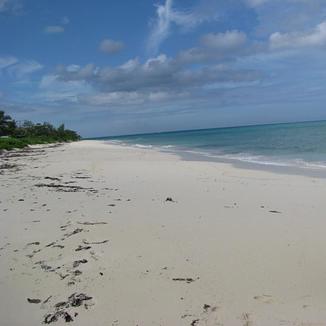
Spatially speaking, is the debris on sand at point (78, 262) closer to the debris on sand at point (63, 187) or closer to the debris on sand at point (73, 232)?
the debris on sand at point (73, 232)

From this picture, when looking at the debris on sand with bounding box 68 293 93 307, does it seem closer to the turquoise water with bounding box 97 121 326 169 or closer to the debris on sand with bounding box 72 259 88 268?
the debris on sand with bounding box 72 259 88 268

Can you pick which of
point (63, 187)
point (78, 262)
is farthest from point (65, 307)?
point (63, 187)

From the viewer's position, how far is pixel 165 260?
16.3 ft

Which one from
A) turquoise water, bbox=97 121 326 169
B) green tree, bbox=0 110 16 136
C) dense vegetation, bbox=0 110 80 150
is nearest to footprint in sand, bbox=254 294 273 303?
turquoise water, bbox=97 121 326 169

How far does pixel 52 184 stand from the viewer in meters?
12.3

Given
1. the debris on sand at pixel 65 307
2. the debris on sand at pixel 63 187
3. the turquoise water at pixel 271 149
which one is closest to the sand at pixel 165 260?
the debris on sand at pixel 65 307

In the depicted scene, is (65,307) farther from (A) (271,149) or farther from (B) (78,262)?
(A) (271,149)

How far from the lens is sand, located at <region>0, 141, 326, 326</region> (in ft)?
12.0

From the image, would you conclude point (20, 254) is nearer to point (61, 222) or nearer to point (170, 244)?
point (61, 222)

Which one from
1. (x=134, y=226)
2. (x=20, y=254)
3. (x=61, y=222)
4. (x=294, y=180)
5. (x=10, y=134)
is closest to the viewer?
(x=20, y=254)

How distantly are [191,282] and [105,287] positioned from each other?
0.99 meters

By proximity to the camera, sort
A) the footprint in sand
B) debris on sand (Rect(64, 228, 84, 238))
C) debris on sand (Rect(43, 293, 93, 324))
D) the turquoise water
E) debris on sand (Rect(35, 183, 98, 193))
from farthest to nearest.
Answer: the turquoise water, debris on sand (Rect(35, 183, 98, 193)), debris on sand (Rect(64, 228, 84, 238)), the footprint in sand, debris on sand (Rect(43, 293, 93, 324))

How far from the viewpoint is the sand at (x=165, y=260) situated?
12.0 feet

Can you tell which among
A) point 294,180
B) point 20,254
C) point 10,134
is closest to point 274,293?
point 20,254
